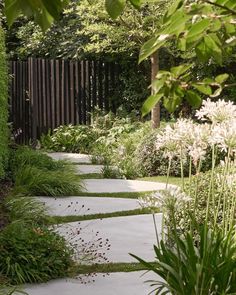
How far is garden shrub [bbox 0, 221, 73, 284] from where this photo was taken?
441 centimetres

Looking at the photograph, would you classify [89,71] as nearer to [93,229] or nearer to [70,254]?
[93,229]

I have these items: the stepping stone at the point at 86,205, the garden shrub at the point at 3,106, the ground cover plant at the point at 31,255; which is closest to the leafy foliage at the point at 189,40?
the ground cover plant at the point at 31,255

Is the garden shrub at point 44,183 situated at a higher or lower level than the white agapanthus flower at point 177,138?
lower

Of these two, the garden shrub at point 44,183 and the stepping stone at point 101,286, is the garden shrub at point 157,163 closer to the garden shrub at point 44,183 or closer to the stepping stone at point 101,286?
the garden shrub at point 44,183

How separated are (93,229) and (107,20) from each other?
28.7 ft

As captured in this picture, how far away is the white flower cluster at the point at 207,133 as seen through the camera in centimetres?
326

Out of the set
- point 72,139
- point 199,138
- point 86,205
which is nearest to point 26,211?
point 86,205

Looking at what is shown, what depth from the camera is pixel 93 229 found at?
6.16m

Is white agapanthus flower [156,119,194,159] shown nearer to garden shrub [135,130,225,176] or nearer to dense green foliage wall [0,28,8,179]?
dense green foliage wall [0,28,8,179]

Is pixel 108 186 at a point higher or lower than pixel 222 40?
lower

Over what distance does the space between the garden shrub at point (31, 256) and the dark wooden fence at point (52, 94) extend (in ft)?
32.7

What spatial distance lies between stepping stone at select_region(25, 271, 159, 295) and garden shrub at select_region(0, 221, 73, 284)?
0.29 feet

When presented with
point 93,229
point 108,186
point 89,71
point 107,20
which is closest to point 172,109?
point 93,229

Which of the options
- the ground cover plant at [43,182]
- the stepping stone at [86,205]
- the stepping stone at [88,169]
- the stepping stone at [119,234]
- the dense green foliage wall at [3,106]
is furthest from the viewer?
the stepping stone at [88,169]
